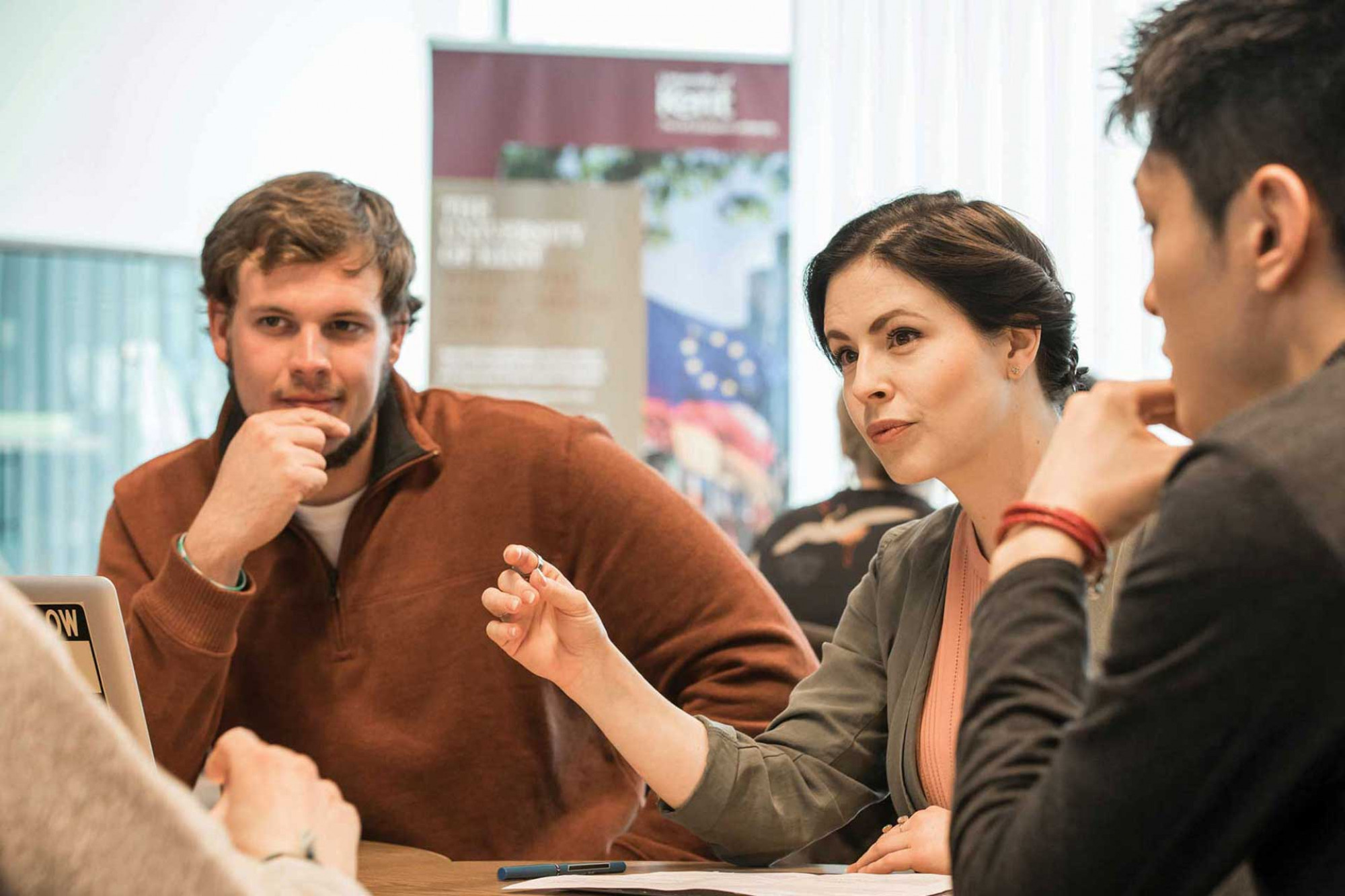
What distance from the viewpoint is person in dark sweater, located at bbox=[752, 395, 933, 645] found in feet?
9.23

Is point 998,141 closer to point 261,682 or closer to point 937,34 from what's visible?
point 937,34

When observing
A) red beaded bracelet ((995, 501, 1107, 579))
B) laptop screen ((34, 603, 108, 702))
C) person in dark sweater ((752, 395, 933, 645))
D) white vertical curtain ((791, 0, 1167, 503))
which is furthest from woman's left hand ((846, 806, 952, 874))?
white vertical curtain ((791, 0, 1167, 503))

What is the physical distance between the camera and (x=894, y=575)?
Result: 1622mm

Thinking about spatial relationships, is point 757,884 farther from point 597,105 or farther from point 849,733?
point 597,105

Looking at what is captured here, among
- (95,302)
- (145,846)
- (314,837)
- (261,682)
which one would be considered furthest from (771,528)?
(95,302)

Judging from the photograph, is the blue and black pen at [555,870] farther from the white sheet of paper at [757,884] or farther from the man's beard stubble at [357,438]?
the man's beard stubble at [357,438]

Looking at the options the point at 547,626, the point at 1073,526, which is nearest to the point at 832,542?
the point at 547,626

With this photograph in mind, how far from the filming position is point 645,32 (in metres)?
4.91

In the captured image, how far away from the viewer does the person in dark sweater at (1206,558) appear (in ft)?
2.24

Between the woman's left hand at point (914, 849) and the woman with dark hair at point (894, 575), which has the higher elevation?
the woman with dark hair at point (894, 575)

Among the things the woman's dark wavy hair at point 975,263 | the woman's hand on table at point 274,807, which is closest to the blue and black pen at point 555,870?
the woman's hand on table at point 274,807

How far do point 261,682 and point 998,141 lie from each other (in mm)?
3511

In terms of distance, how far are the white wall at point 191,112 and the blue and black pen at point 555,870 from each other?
11.5 feet

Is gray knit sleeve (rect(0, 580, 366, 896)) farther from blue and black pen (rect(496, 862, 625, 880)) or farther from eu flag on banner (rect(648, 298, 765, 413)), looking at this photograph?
eu flag on banner (rect(648, 298, 765, 413))
